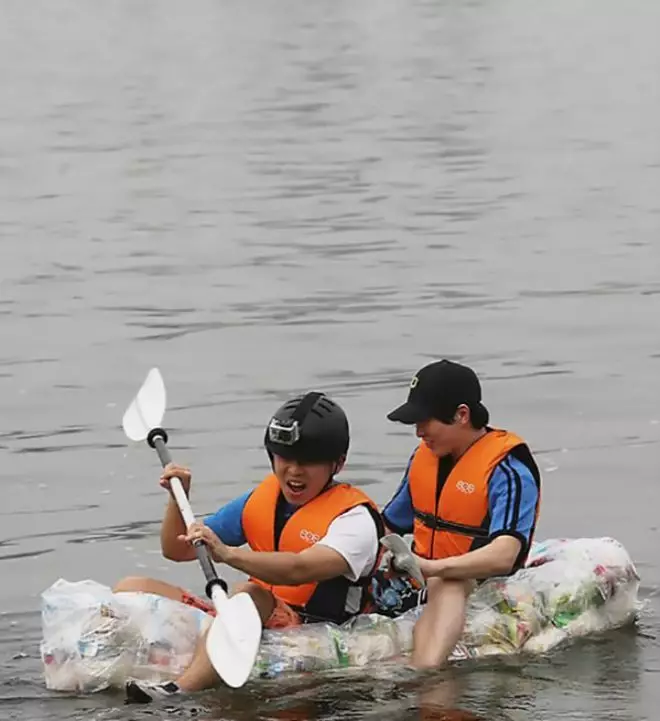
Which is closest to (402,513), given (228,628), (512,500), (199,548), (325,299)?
(512,500)

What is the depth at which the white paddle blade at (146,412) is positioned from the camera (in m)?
7.58

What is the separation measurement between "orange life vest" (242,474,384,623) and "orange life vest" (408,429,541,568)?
1.24 feet

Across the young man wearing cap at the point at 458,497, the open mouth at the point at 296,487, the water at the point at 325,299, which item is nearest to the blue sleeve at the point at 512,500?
the young man wearing cap at the point at 458,497

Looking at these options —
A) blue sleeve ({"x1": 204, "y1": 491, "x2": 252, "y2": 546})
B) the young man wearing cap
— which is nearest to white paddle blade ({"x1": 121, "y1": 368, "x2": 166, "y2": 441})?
blue sleeve ({"x1": 204, "y1": 491, "x2": 252, "y2": 546})

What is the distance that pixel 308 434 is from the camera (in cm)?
662

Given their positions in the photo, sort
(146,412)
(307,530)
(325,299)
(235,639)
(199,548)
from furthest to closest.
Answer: (325,299)
(146,412)
(307,530)
(199,548)
(235,639)

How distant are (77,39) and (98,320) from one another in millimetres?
29231

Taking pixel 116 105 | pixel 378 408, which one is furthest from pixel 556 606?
pixel 116 105

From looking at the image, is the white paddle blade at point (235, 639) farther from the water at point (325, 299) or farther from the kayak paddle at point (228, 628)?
the water at point (325, 299)

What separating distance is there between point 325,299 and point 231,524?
7.79m

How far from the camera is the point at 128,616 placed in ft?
22.5

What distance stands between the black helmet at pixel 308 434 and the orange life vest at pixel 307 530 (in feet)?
0.58

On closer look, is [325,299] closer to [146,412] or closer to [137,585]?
Answer: [146,412]

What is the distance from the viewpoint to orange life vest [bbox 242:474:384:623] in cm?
680
